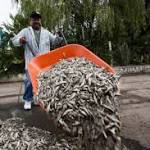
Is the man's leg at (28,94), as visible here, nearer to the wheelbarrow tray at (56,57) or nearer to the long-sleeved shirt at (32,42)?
the long-sleeved shirt at (32,42)

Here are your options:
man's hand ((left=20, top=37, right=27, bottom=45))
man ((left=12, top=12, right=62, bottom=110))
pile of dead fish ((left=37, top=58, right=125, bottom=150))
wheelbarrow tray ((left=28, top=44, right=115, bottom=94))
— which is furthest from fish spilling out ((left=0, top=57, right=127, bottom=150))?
man ((left=12, top=12, right=62, bottom=110))

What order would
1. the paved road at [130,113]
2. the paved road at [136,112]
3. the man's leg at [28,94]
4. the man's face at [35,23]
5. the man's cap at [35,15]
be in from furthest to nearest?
1. the man's leg at [28,94]
2. the man's face at [35,23]
3. the man's cap at [35,15]
4. the paved road at [136,112]
5. the paved road at [130,113]

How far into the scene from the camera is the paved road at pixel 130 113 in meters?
6.66

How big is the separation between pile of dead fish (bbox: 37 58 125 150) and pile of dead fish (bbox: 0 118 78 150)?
30 centimetres

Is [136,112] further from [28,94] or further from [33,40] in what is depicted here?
[33,40]

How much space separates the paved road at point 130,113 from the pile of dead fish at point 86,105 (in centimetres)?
83

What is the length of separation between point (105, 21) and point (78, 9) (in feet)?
3.73

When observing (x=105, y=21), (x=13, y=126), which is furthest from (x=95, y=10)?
(x=13, y=126)

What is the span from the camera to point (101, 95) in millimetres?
5809

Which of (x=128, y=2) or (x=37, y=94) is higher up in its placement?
(x=128, y=2)

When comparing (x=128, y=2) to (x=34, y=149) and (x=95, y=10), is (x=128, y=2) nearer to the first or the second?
(x=95, y=10)

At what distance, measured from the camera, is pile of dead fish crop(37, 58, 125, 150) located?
5.52m

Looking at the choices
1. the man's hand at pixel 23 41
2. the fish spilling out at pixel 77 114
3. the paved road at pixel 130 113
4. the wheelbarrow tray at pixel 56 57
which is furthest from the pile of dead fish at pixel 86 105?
the man's hand at pixel 23 41

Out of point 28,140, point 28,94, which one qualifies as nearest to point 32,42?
point 28,94
